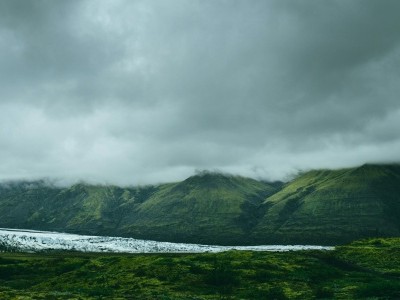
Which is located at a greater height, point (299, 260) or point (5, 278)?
point (299, 260)

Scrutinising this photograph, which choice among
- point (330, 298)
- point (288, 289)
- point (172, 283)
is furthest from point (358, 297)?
point (172, 283)

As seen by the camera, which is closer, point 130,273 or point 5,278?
point 130,273

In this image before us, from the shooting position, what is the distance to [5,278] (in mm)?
144250

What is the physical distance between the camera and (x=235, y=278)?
92125 millimetres

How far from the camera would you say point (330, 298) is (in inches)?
2643

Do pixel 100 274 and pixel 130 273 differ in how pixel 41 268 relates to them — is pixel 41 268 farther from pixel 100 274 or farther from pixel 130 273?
pixel 130 273

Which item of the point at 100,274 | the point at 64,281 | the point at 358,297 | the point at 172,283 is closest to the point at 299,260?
the point at 172,283

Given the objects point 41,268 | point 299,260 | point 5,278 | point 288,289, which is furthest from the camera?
point 41,268

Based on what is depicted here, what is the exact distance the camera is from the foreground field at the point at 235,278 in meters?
71.6

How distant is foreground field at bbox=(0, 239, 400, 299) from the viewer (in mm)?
71562

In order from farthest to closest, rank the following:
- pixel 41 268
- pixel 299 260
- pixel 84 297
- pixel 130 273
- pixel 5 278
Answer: pixel 41 268
pixel 5 278
pixel 299 260
pixel 130 273
pixel 84 297

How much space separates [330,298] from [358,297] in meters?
4.42

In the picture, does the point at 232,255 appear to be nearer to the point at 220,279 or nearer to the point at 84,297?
the point at 220,279

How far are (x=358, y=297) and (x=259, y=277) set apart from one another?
97.8 ft
